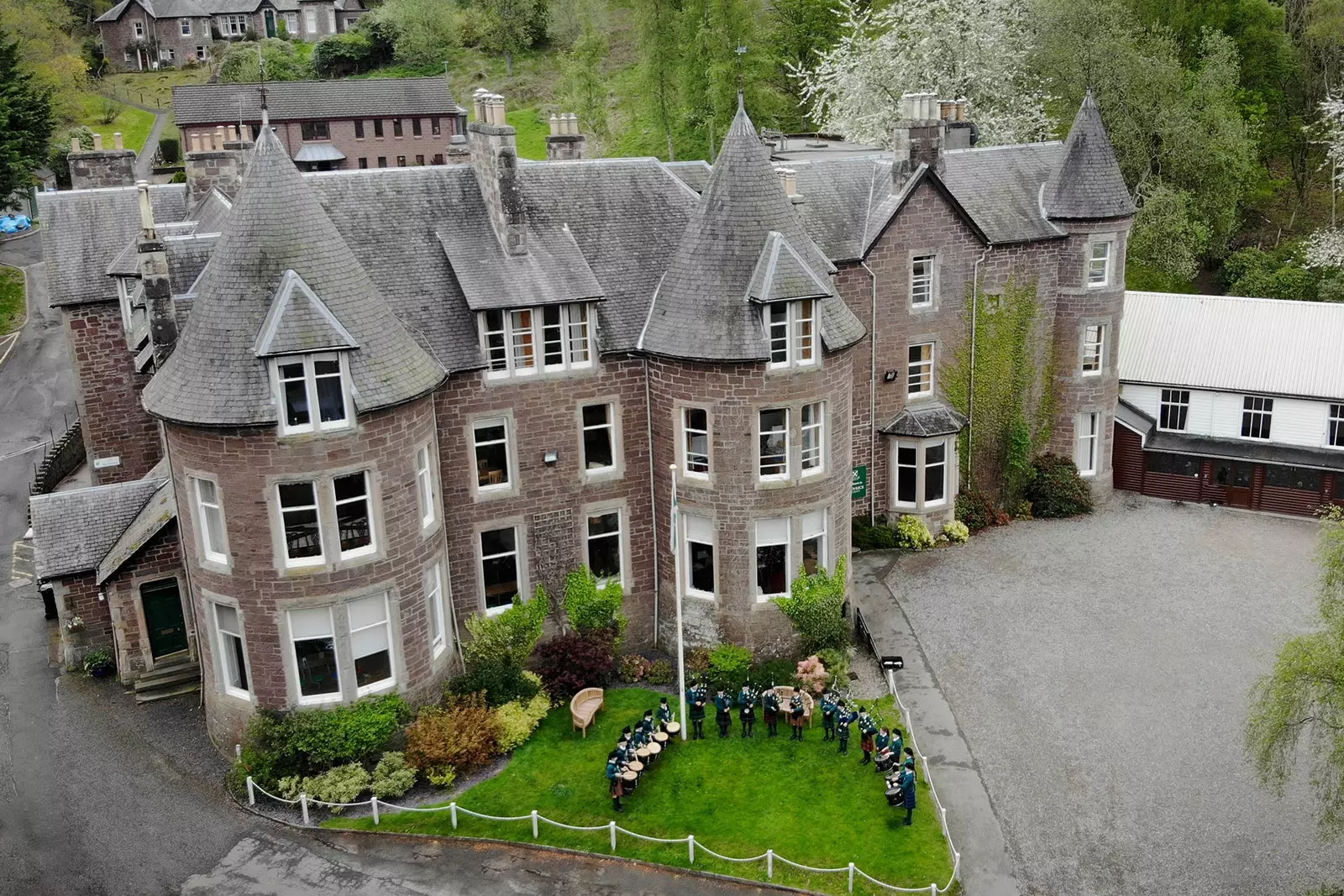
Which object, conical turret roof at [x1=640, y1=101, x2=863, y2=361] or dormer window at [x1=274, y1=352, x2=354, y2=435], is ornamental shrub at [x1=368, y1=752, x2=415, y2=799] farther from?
conical turret roof at [x1=640, y1=101, x2=863, y2=361]

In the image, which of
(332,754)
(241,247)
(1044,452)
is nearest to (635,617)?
(332,754)

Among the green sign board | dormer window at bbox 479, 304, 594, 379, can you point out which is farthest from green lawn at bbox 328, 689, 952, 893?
the green sign board

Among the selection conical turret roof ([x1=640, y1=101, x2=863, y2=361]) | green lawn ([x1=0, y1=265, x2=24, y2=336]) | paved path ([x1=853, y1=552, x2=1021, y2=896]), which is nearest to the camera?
paved path ([x1=853, y1=552, x2=1021, y2=896])

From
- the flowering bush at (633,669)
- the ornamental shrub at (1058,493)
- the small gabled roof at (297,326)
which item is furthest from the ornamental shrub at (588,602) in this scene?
the ornamental shrub at (1058,493)

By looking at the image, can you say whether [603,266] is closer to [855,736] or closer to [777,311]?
[777,311]

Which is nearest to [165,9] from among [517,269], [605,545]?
[517,269]
